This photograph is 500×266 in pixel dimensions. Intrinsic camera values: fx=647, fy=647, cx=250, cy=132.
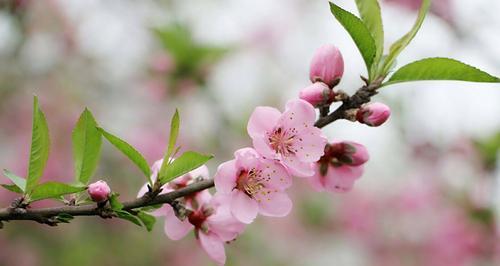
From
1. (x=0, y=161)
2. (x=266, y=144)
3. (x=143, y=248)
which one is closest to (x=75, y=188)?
(x=266, y=144)

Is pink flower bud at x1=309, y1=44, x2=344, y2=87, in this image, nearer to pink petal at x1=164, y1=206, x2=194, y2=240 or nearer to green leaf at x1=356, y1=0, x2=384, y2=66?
green leaf at x1=356, y1=0, x2=384, y2=66

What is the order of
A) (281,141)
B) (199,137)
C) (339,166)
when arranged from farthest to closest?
1. (199,137)
2. (339,166)
3. (281,141)

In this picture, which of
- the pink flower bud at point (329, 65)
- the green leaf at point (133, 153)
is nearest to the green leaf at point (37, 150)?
the green leaf at point (133, 153)

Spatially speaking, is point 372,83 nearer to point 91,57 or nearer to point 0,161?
point 91,57

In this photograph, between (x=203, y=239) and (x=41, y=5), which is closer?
(x=203, y=239)

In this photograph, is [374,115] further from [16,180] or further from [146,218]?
[16,180]

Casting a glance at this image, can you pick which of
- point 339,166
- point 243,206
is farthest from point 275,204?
point 339,166
